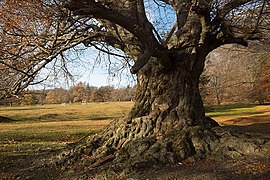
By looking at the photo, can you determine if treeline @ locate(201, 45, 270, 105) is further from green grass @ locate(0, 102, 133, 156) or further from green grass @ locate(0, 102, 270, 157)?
green grass @ locate(0, 102, 133, 156)

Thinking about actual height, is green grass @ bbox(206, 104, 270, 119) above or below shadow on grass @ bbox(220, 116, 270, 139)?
below

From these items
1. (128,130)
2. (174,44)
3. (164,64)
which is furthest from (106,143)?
(174,44)

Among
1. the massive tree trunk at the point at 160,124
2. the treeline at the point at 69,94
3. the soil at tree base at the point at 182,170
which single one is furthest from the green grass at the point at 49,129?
the soil at tree base at the point at 182,170

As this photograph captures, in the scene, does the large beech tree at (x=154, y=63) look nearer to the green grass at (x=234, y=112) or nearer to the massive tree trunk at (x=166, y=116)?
the massive tree trunk at (x=166, y=116)

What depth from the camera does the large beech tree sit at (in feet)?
17.1

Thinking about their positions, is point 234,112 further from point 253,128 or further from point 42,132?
point 42,132

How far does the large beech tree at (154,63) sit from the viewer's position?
520 centimetres

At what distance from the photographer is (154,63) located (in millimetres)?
6676

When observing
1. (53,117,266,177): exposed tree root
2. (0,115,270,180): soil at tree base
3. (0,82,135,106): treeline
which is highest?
(0,82,135,106): treeline

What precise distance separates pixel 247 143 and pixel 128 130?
275 cm

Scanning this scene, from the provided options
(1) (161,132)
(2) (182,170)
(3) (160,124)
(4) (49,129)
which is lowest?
(4) (49,129)

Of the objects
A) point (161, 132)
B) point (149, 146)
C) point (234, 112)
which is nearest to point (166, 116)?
point (161, 132)

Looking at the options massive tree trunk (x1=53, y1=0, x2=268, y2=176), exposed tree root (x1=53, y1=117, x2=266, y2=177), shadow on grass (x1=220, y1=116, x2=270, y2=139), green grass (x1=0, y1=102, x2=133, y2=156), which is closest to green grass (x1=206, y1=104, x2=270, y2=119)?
green grass (x1=0, y1=102, x2=133, y2=156)

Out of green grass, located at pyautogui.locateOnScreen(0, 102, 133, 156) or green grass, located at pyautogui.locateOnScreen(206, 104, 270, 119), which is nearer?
green grass, located at pyautogui.locateOnScreen(0, 102, 133, 156)
